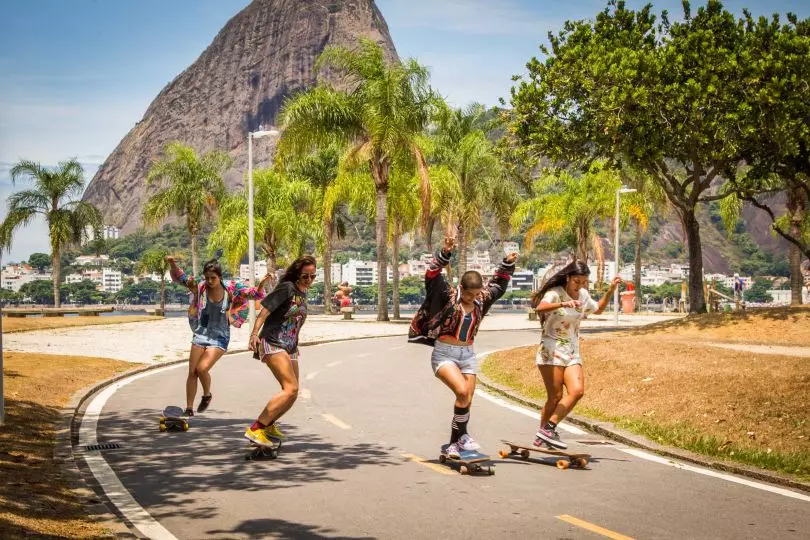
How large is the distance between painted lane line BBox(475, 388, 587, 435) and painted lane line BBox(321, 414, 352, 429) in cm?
231

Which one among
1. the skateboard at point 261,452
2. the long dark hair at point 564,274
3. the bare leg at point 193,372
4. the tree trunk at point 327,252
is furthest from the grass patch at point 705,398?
the tree trunk at point 327,252

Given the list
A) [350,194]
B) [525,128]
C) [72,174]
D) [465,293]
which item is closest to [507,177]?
[350,194]

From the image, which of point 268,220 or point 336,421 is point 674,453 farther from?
point 268,220

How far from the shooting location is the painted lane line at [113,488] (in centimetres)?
595

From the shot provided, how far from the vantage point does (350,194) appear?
39.6 m

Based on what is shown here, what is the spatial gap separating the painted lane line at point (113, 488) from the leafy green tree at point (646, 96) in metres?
18.1

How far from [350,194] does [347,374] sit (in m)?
23.7

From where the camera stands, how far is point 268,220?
160 feet

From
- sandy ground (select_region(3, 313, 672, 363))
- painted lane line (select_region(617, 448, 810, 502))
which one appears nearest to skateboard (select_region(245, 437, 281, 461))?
painted lane line (select_region(617, 448, 810, 502))

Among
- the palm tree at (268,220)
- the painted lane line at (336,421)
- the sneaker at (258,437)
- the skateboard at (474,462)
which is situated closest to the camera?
the skateboard at (474,462)

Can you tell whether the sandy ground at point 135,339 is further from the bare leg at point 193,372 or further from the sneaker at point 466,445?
the sneaker at point 466,445

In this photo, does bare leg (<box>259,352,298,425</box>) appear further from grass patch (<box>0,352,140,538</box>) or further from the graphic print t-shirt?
grass patch (<box>0,352,140,538</box>)

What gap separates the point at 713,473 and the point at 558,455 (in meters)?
1.30

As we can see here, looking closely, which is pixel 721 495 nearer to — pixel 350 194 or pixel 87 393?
pixel 87 393
